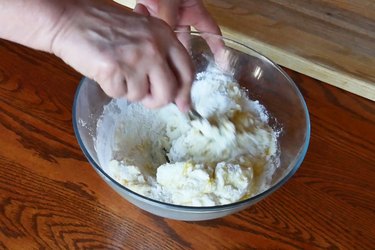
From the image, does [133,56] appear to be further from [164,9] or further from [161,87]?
[164,9]

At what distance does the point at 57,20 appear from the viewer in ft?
2.03

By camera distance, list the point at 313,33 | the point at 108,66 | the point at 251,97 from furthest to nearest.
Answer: the point at 313,33 → the point at 251,97 → the point at 108,66

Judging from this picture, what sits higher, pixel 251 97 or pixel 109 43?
pixel 109 43

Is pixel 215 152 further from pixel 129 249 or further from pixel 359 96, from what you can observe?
pixel 359 96

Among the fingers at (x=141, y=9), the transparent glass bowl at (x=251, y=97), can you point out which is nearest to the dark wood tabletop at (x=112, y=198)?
the transparent glass bowl at (x=251, y=97)

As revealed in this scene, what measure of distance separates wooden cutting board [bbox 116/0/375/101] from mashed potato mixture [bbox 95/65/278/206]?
20 cm

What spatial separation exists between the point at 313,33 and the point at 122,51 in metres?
0.60

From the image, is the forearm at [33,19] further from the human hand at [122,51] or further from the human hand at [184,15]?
the human hand at [184,15]

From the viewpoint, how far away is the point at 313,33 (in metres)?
1.09

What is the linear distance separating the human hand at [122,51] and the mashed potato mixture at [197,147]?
13cm

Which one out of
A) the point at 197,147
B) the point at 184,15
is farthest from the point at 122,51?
the point at 184,15

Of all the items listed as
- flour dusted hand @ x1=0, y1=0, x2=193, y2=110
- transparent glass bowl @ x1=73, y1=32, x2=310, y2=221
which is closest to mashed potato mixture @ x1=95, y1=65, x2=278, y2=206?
transparent glass bowl @ x1=73, y1=32, x2=310, y2=221

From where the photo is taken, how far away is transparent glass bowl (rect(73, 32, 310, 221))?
26.5 inches

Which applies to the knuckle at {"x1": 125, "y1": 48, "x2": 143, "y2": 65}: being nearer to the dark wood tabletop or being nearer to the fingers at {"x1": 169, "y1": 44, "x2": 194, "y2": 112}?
the fingers at {"x1": 169, "y1": 44, "x2": 194, "y2": 112}
